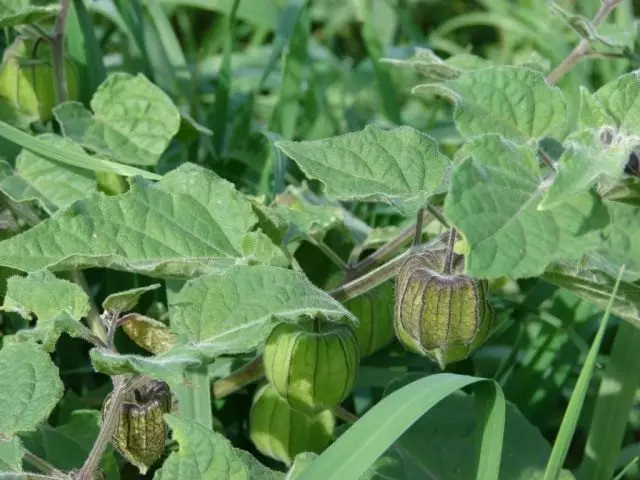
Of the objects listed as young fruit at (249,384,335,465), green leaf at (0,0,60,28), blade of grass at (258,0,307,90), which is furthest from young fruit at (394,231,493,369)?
blade of grass at (258,0,307,90)

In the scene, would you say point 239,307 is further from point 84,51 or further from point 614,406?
point 84,51

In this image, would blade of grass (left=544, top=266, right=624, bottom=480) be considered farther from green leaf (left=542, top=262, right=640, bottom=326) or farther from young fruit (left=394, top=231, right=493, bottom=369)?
young fruit (left=394, top=231, right=493, bottom=369)

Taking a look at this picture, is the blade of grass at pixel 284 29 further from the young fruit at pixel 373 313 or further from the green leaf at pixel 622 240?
the green leaf at pixel 622 240

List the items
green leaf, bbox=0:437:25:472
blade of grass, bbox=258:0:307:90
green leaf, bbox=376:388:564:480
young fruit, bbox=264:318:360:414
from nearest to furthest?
green leaf, bbox=0:437:25:472 < young fruit, bbox=264:318:360:414 < green leaf, bbox=376:388:564:480 < blade of grass, bbox=258:0:307:90

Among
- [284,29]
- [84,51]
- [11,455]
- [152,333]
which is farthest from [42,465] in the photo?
[284,29]

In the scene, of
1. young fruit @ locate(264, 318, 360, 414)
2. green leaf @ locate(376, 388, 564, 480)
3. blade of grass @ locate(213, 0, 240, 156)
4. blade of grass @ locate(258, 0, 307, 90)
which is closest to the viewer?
young fruit @ locate(264, 318, 360, 414)
